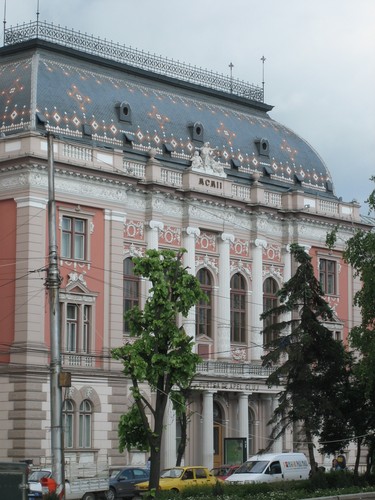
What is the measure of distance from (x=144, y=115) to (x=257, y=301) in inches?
472

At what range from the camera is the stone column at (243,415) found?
7412 cm

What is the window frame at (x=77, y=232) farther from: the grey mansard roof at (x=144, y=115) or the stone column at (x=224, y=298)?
the stone column at (x=224, y=298)

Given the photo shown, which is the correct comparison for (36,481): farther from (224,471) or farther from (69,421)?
Answer: (224,471)

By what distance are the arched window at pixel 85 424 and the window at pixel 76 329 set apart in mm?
2560

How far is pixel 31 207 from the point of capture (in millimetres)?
64062

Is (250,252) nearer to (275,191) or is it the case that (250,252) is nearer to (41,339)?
(275,191)

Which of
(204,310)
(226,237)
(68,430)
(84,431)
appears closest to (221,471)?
(84,431)

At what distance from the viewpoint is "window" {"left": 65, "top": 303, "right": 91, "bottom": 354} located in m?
65.6

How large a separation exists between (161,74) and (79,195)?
47.0 ft

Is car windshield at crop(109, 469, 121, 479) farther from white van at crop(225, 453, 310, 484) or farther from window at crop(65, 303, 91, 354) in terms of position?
window at crop(65, 303, 91, 354)

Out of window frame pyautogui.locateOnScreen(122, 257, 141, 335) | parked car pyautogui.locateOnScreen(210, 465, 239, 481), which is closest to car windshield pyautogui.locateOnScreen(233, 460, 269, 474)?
parked car pyautogui.locateOnScreen(210, 465, 239, 481)

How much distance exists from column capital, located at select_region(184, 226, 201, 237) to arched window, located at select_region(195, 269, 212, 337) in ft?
6.57

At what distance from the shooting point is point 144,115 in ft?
242

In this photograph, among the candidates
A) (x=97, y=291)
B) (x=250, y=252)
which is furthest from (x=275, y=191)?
(x=97, y=291)
